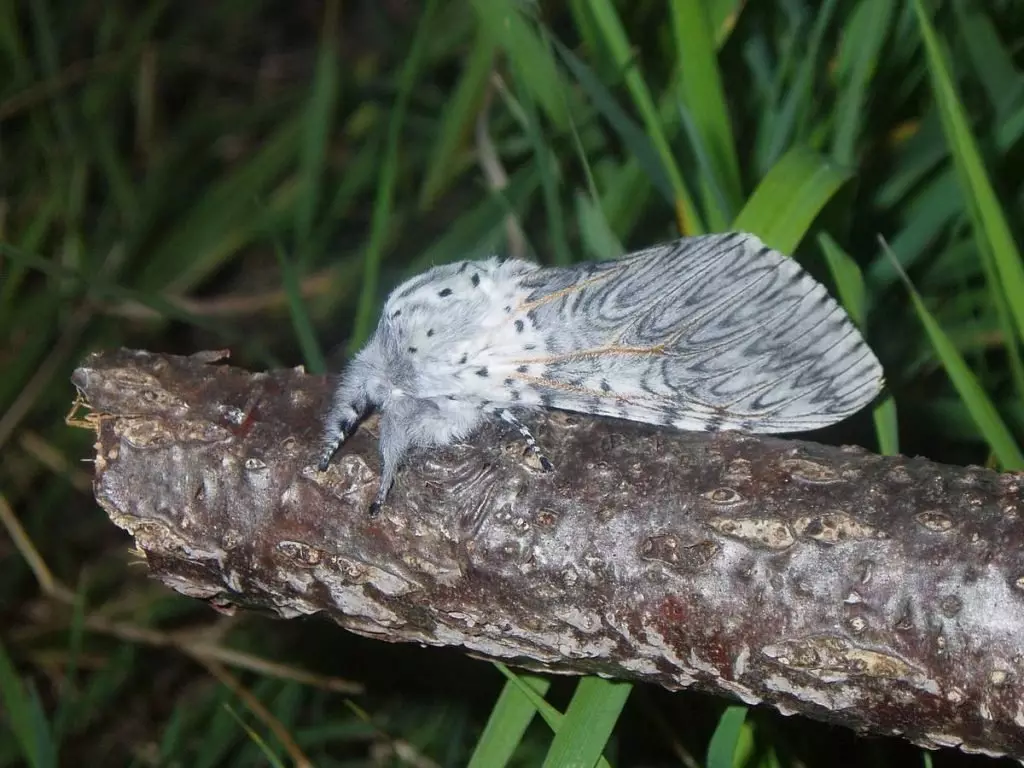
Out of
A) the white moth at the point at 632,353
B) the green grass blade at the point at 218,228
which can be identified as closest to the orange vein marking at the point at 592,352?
the white moth at the point at 632,353

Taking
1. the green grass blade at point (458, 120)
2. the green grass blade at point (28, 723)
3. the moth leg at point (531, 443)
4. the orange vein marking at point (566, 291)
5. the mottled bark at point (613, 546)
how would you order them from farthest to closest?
1. the green grass blade at point (458, 120)
2. the green grass blade at point (28, 723)
3. the orange vein marking at point (566, 291)
4. the moth leg at point (531, 443)
5. the mottled bark at point (613, 546)

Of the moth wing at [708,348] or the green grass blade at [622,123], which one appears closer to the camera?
the moth wing at [708,348]

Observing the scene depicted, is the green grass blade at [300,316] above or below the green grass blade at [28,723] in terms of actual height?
above

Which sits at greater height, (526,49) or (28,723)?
(526,49)

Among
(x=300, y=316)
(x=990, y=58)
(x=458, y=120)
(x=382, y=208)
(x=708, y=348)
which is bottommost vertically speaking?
(x=300, y=316)

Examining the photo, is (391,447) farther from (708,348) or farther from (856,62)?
(856,62)

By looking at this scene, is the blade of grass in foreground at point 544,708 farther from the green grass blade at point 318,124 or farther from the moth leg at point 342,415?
the green grass blade at point 318,124

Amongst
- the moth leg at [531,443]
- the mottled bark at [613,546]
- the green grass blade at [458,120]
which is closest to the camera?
the mottled bark at [613,546]

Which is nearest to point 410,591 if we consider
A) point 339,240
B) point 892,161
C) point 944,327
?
point 944,327

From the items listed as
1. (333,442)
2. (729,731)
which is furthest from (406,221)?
(729,731)
